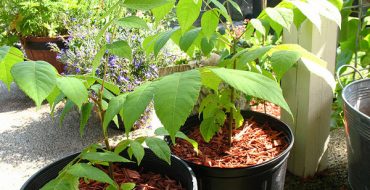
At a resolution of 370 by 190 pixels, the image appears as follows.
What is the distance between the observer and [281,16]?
996mm

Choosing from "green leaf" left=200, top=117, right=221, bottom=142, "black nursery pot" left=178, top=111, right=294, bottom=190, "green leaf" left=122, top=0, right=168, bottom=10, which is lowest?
"black nursery pot" left=178, top=111, right=294, bottom=190

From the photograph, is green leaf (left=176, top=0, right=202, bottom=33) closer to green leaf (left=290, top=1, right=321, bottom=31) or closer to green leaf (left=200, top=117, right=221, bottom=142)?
green leaf (left=290, top=1, right=321, bottom=31)

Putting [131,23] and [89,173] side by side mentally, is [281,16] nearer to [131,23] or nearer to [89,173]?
[131,23]

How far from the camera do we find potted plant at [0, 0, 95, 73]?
3.32 meters

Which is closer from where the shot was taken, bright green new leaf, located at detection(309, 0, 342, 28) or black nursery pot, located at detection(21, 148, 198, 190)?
bright green new leaf, located at detection(309, 0, 342, 28)

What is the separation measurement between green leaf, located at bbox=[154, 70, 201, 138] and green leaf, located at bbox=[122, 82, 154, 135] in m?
0.03

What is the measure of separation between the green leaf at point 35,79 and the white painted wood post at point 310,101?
1.20 metres

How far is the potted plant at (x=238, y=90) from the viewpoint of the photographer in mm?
910

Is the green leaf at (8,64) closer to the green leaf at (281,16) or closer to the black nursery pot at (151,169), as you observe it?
the black nursery pot at (151,169)

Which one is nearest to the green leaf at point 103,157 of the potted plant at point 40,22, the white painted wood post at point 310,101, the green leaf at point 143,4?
the green leaf at point 143,4

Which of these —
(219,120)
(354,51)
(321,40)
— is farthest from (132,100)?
(354,51)

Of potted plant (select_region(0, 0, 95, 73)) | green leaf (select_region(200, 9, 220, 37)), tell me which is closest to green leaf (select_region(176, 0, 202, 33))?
green leaf (select_region(200, 9, 220, 37))

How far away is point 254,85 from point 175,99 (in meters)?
0.16

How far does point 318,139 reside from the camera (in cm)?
182
